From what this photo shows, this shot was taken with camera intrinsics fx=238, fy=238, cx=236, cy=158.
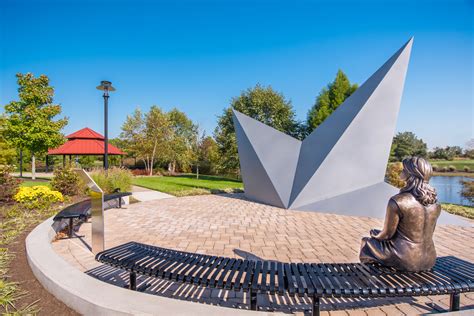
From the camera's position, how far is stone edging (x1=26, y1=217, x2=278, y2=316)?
2.17 meters

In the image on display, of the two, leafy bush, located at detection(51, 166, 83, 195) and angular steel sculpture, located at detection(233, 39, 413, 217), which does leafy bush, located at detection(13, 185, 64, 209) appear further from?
angular steel sculpture, located at detection(233, 39, 413, 217)

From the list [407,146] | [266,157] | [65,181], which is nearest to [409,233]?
[266,157]

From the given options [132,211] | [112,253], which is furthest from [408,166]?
[132,211]

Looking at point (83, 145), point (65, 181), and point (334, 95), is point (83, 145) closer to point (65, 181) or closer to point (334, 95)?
point (65, 181)

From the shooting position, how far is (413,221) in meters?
2.50

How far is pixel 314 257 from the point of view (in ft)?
14.0

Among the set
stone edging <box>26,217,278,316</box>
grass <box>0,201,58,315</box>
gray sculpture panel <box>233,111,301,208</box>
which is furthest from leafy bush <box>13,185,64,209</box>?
gray sculpture panel <box>233,111,301,208</box>

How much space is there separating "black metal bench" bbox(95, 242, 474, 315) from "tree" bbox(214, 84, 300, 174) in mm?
18271

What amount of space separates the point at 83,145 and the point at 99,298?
24.0 metres

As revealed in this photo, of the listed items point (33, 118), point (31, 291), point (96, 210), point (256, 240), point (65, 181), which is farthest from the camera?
point (33, 118)

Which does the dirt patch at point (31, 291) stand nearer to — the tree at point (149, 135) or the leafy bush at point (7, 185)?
the leafy bush at point (7, 185)

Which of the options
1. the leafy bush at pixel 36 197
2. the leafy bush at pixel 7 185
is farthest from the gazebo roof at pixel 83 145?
the leafy bush at pixel 36 197

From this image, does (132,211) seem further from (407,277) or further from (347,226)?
(407,277)

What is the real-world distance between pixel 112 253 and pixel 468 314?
4.01 m
